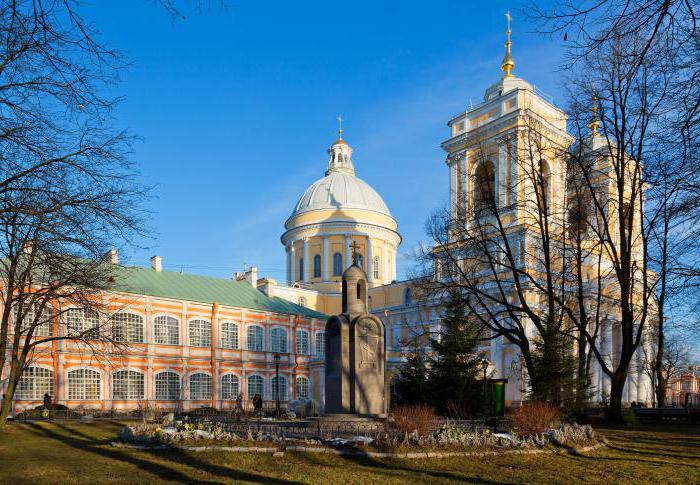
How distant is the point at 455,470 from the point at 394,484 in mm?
1902

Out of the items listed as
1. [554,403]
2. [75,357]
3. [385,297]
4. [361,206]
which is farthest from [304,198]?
[554,403]

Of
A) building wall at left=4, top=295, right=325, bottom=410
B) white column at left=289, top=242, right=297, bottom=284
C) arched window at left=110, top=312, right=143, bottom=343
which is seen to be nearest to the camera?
building wall at left=4, top=295, right=325, bottom=410

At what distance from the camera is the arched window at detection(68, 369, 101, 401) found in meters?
40.0

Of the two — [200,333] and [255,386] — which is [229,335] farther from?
[255,386]

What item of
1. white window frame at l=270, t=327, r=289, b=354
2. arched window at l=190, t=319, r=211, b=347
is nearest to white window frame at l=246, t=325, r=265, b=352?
white window frame at l=270, t=327, r=289, b=354

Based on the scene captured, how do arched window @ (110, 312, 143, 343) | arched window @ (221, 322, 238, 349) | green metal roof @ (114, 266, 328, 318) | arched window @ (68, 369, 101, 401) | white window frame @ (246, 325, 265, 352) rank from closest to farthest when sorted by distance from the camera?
arched window @ (68, 369, 101, 401) < arched window @ (110, 312, 143, 343) < green metal roof @ (114, 266, 328, 318) < arched window @ (221, 322, 238, 349) < white window frame @ (246, 325, 265, 352)

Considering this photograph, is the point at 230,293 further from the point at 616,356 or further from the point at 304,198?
the point at 616,356

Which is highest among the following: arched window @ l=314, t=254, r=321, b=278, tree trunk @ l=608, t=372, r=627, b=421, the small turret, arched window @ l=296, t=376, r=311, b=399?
arched window @ l=314, t=254, r=321, b=278

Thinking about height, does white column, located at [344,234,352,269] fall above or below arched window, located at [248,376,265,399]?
above

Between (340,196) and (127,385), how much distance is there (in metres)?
33.4

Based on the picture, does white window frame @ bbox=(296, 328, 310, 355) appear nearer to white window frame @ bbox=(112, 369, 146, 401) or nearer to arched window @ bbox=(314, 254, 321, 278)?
white window frame @ bbox=(112, 369, 146, 401)

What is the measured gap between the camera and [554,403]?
20.5 metres

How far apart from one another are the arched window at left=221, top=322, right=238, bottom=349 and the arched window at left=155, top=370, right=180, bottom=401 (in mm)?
4549

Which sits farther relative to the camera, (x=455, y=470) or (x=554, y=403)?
(x=554, y=403)
